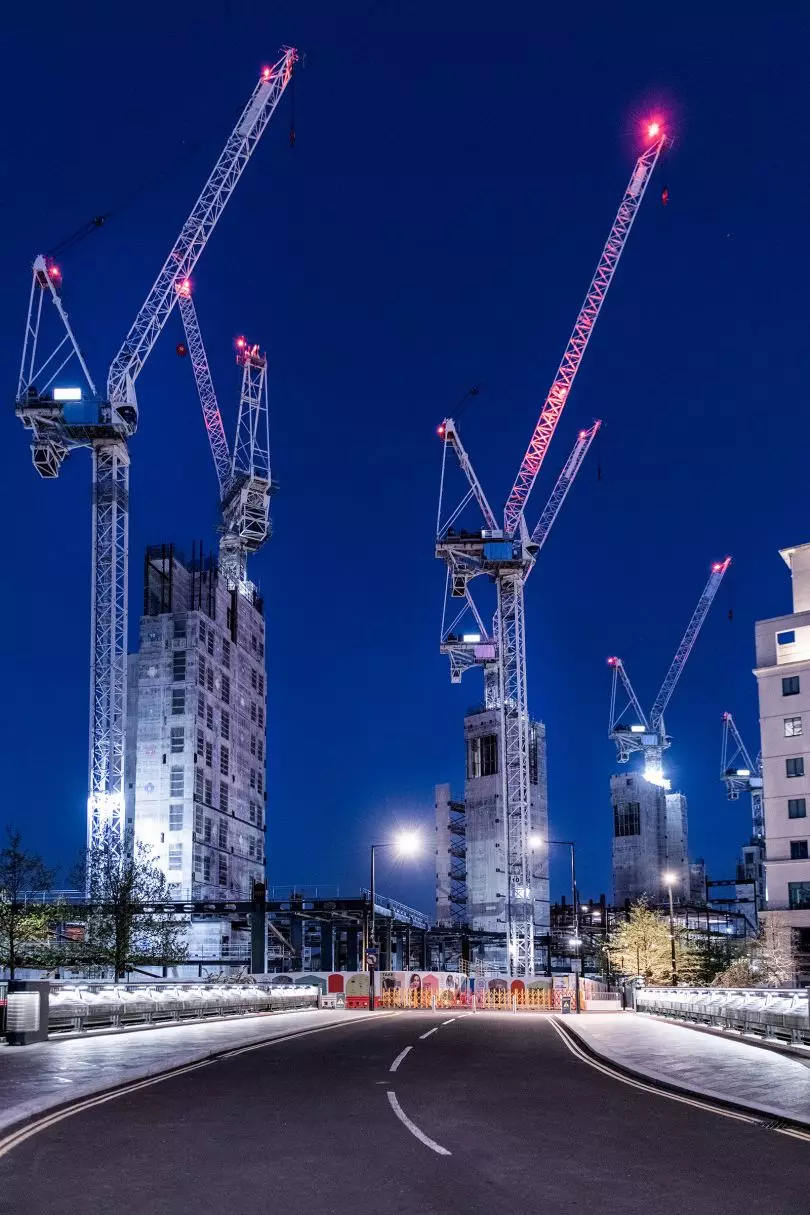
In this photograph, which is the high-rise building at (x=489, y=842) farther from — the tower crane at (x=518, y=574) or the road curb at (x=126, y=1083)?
the road curb at (x=126, y=1083)

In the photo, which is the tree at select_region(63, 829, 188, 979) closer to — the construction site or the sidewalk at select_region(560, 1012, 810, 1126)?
the construction site

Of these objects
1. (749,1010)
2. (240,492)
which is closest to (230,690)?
(240,492)

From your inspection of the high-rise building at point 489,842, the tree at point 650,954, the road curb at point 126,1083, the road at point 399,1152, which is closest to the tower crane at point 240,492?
the high-rise building at point 489,842

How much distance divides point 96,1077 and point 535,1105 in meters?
7.72

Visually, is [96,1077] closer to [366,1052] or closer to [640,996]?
[366,1052]

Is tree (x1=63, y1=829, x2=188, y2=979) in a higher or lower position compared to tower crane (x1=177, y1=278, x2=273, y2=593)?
lower

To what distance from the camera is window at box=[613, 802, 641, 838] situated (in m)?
183

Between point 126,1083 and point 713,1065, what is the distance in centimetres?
1070

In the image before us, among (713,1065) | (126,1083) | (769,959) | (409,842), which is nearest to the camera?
(126,1083)

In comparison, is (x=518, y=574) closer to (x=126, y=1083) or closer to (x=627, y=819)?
(x=627, y=819)

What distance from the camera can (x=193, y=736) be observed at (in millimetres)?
116688

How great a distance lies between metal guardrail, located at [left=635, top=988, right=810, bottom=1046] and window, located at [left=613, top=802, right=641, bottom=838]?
139551 mm

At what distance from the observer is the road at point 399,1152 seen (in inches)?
416

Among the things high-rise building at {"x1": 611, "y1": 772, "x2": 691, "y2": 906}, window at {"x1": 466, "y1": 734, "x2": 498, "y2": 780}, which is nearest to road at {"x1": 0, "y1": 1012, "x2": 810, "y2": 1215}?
window at {"x1": 466, "y1": 734, "x2": 498, "y2": 780}
